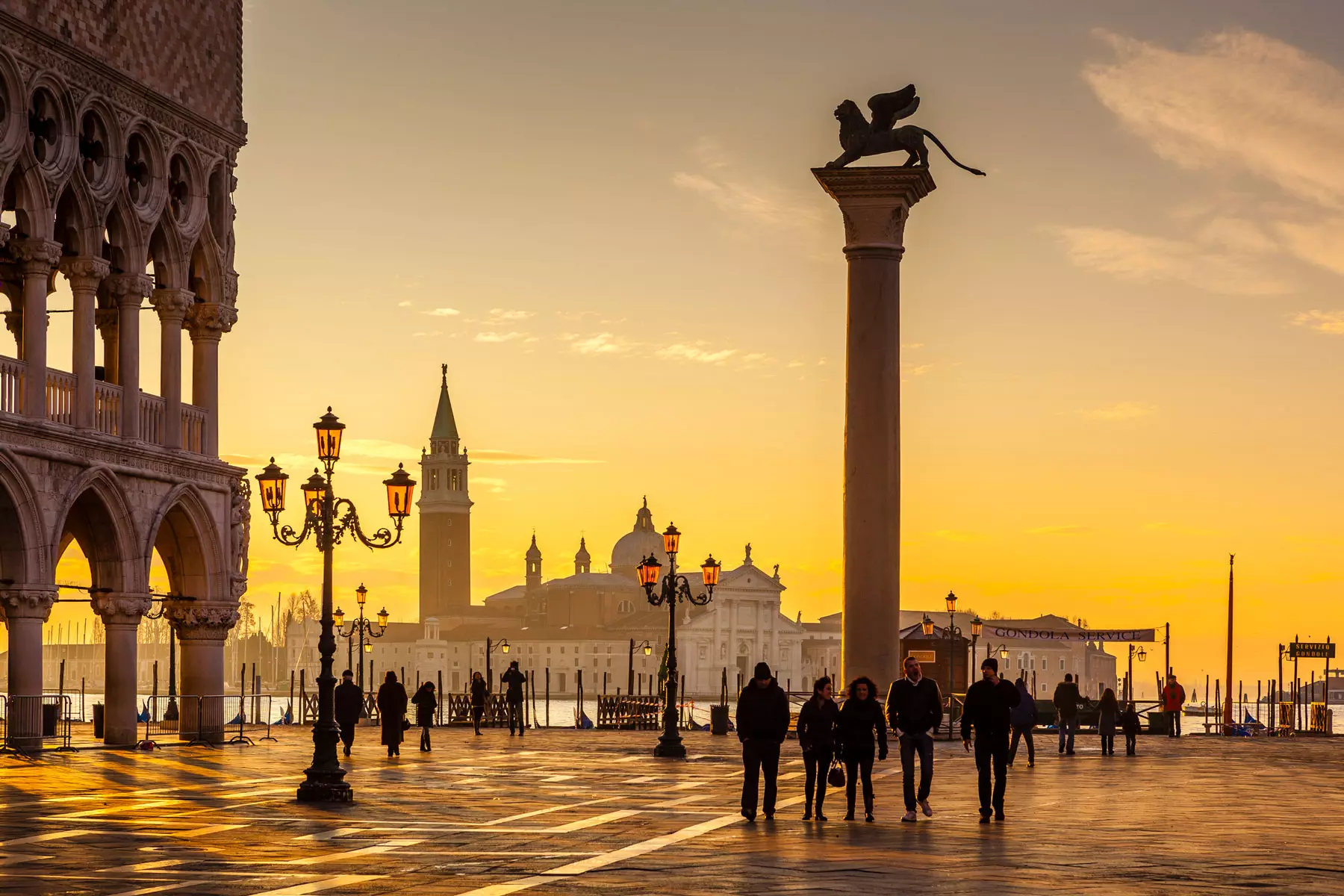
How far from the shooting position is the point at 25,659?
97.8 ft

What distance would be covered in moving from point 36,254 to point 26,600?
510cm

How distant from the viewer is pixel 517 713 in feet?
156

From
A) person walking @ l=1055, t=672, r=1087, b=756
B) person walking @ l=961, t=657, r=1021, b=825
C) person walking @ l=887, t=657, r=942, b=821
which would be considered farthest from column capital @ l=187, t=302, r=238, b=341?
person walking @ l=961, t=657, r=1021, b=825

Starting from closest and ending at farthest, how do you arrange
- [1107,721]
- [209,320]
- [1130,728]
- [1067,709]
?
[209,320]
[1067,709]
[1107,721]
[1130,728]

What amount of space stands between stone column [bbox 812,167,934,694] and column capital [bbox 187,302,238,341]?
11.4 metres

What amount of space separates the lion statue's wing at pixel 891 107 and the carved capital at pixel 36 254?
487 inches

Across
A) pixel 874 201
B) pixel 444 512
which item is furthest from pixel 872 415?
pixel 444 512

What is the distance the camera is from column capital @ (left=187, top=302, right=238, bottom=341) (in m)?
34.9

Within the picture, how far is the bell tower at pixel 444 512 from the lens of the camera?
187500 mm

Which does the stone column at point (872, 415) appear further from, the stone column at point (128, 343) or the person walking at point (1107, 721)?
the stone column at point (128, 343)

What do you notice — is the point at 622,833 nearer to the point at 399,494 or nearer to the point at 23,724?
the point at 399,494

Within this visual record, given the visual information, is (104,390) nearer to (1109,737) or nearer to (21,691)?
(21,691)

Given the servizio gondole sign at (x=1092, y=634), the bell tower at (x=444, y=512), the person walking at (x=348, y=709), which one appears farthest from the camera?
the bell tower at (x=444, y=512)

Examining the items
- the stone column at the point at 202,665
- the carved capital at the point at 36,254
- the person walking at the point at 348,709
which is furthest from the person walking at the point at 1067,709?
the carved capital at the point at 36,254
